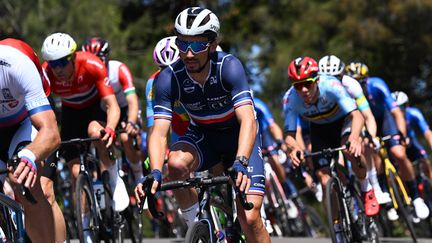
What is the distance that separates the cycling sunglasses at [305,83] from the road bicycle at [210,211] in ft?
7.78

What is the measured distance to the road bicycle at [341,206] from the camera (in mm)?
11773

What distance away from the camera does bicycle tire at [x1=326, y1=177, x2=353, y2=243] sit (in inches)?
463

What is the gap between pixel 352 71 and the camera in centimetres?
1598

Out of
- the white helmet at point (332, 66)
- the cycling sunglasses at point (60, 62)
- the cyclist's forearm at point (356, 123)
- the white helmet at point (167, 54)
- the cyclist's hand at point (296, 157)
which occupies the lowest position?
the cyclist's hand at point (296, 157)

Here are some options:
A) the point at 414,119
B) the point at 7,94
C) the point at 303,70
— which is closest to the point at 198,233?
the point at 7,94

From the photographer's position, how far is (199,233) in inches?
331

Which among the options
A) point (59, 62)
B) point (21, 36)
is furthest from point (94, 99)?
point (21, 36)

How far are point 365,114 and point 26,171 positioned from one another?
622 cm

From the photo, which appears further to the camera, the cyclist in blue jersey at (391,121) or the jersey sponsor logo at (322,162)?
the cyclist in blue jersey at (391,121)

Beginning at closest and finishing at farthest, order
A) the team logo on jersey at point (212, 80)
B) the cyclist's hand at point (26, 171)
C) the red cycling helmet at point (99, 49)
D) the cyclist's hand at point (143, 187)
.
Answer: the cyclist's hand at point (26, 171) → the cyclist's hand at point (143, 187) → the team logo on jersey at point (212, 80) → the red cycling helmet at point (99, 49)

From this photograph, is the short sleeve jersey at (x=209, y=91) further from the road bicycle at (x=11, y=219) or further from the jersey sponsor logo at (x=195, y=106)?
the road bicycle at (x=11, y=219)

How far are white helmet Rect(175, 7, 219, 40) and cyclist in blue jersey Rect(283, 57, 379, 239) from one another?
3.00m

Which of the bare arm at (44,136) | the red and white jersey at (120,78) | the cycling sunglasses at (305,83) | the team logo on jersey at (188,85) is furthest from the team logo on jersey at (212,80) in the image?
the red and white jersey at (120,78)

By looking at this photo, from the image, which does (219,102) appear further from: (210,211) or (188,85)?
(210,211)
